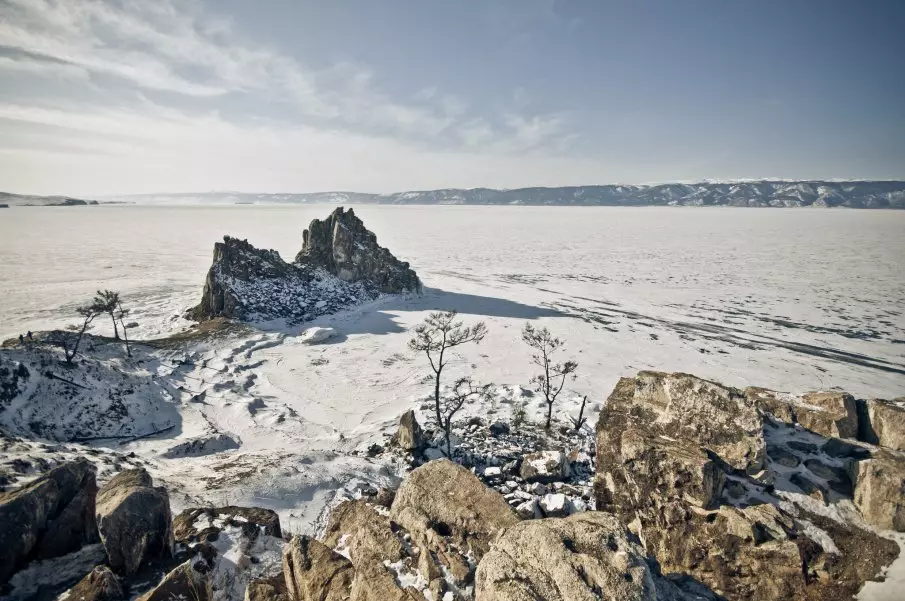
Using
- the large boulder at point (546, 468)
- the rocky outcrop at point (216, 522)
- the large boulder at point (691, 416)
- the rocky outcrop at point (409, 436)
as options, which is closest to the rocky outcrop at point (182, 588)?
the rocky outcrop at point (216, 522)

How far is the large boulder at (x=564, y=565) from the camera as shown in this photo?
18.9 ft

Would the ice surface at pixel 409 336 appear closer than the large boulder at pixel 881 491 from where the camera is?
No

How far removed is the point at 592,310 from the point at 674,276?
28.5 meters

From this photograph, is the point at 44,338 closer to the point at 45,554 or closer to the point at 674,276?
the point at 45,554

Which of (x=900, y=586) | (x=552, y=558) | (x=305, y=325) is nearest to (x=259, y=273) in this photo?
(x=305, y=325)

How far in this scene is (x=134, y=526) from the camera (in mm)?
7492

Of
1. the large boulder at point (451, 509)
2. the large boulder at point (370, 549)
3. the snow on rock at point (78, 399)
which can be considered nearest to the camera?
the large boulder at point (370, 549)

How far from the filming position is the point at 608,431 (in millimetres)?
12805

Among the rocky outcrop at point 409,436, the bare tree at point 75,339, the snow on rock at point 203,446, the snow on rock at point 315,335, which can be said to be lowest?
the snow on rock at point 203,446

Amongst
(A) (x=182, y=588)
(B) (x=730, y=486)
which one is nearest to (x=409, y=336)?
(B) (x=730, y=486)

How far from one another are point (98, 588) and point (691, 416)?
14402mm

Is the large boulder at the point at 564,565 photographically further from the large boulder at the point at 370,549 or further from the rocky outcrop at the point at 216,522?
the rocky outcrop at the point at 216,522

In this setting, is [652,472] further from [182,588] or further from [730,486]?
[182,588]

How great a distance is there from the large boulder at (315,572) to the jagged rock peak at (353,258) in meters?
43.9
